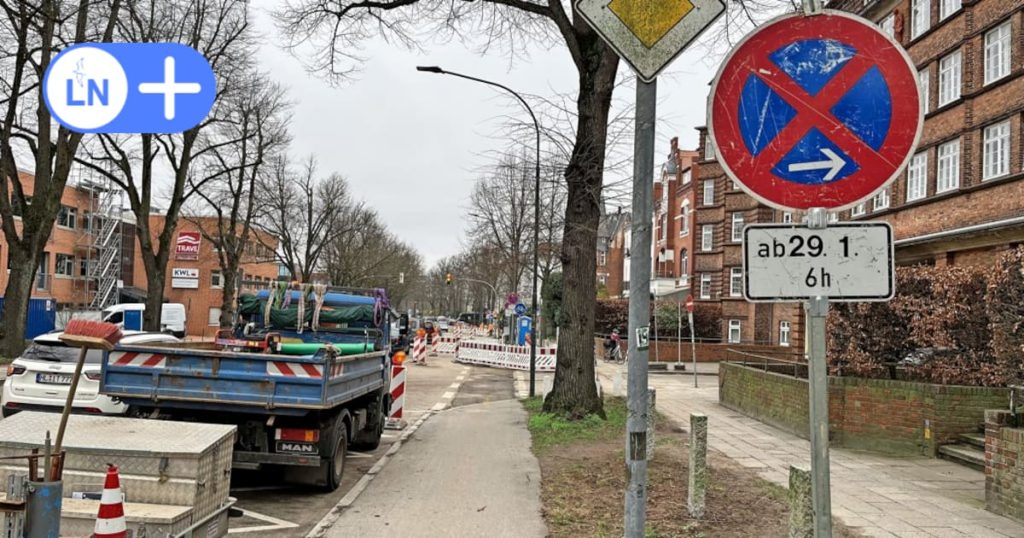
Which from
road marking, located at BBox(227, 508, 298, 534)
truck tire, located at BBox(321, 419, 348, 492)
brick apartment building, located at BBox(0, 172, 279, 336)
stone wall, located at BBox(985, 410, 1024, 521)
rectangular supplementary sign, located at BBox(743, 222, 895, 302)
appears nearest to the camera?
rectangular supplementary sign, located at BBox(743, 222, 895, 302)

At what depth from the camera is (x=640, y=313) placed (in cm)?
366

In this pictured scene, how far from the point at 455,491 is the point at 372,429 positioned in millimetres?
3384

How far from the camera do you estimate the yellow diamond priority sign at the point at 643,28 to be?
348 centimetres

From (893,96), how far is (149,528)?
15.0 ft

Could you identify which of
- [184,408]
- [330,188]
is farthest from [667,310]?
[184,408]

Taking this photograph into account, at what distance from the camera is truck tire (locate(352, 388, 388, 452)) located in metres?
11.6

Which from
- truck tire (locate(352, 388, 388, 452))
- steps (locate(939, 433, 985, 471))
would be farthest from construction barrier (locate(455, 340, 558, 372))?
steps (locate(939, 433, 985, 471))

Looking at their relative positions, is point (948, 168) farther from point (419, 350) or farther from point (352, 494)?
point (419, 350)

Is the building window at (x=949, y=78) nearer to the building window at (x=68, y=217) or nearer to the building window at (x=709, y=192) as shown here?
the building window at (x=709, y=192)

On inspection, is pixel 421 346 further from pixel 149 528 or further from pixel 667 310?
pixel 149 528

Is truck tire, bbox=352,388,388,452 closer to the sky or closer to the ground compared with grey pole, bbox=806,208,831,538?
closer to the ground

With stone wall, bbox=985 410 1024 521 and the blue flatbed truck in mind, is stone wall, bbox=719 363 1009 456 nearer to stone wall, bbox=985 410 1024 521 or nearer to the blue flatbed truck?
stone wall, bbox=985 410 1024 521

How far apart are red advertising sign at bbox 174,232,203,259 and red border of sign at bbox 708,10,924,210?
62.3 metres

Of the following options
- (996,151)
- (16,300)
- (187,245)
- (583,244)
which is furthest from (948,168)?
(187,245)
